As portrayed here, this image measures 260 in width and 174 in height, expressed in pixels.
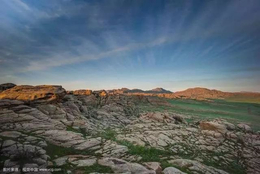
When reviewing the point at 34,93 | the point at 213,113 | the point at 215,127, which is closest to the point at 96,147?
the point at 34,93

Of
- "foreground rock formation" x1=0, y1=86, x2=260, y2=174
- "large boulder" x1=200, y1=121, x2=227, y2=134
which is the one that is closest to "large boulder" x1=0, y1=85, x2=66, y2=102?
"foreground rock formation" x1=0, y1=86, x2=260, y2=174

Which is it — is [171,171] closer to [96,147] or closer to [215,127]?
[96,147]

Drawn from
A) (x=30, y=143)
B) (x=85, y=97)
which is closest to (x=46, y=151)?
(x=30, y=143)

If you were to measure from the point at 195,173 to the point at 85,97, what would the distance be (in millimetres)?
33917

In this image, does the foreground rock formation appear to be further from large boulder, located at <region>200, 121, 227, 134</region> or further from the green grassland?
the green grassland

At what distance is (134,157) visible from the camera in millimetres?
12750

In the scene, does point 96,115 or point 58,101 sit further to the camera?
point 96,115

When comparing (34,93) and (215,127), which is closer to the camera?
(34,93)

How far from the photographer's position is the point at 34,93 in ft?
79.5

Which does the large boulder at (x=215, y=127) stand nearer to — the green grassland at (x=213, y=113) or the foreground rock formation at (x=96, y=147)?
the foreground rock formation at (x=96, y=147)

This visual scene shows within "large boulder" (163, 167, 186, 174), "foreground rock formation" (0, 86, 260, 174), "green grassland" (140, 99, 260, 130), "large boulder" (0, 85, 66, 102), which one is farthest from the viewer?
"green grassland" (140, 99, 260, 130)

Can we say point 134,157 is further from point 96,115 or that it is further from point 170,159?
point 96,115

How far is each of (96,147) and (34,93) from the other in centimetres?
1656

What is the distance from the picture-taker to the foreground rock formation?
33.8 ft
